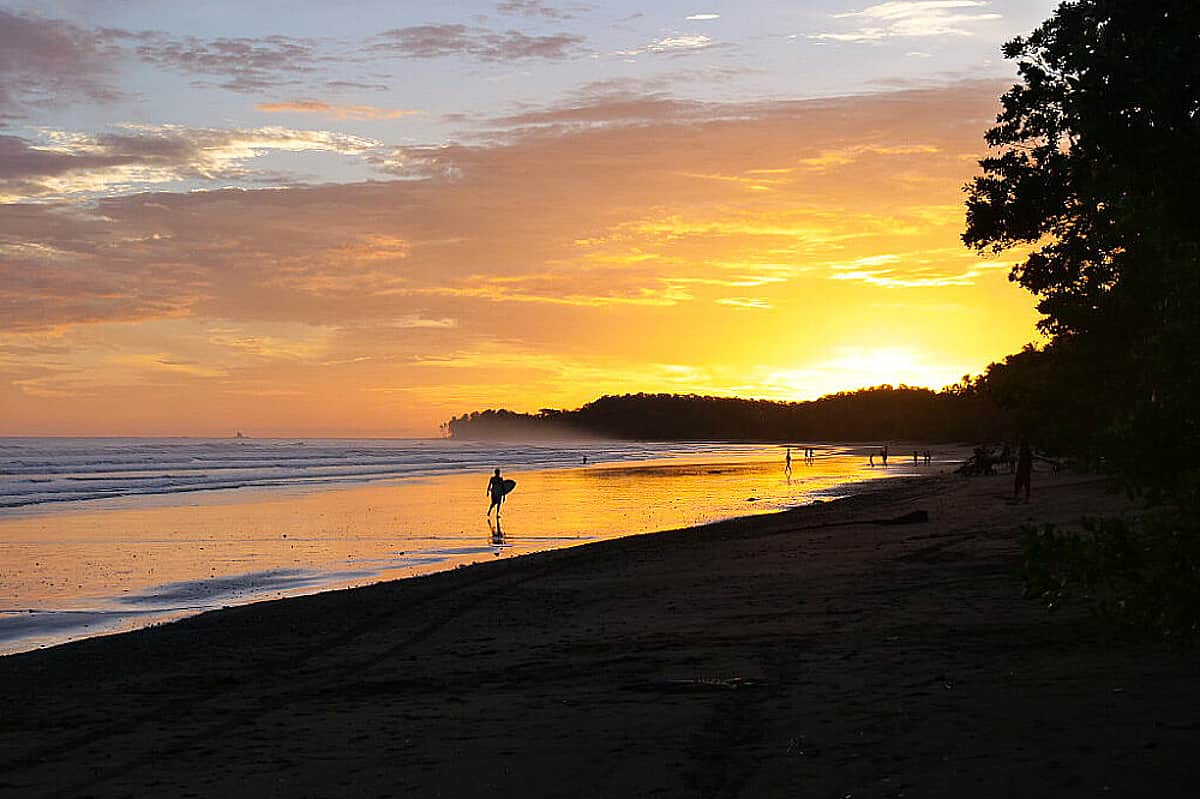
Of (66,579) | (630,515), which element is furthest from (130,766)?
(630,515)

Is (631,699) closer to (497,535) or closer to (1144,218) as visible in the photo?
(1144,218)

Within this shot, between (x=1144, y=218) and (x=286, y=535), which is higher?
(x=1144, y=218)

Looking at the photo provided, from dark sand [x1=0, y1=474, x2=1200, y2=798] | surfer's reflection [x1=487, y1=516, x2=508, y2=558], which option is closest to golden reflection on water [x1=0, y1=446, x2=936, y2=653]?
surfer's reflection [x1=487, y1=516, x2=508, y2=558]

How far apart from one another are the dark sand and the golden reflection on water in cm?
386

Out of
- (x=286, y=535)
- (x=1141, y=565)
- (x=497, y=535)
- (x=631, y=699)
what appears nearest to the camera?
(x=1141, y=565)

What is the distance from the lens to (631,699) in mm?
9859

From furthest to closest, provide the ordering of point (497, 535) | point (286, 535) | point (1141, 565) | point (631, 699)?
point (286, 535)
point (497, 535)
point (631, 699)
point (1141, 565)

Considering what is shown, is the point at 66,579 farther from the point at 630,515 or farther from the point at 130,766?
the point at 630,515

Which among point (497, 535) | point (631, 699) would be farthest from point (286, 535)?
point (631, 699)

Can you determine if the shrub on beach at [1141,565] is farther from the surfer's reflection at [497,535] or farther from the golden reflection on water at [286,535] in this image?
the surfer's reflection at [497,535]

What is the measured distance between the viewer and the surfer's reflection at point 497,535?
1085 inches

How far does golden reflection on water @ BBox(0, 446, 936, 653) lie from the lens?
20469 millimetres

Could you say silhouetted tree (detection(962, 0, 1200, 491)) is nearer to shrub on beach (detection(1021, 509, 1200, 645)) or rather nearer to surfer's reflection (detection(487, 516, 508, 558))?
shrub on beach (detection(1021, 509, 1200, 645))

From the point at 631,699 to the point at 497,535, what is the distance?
21.4m
